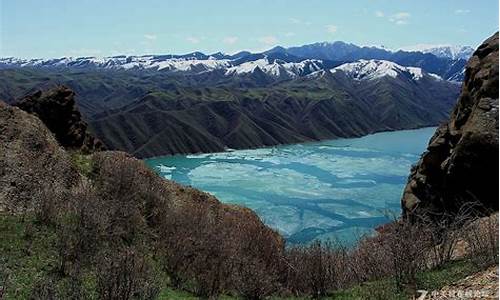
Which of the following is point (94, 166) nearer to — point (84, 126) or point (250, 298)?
point (84, 126)

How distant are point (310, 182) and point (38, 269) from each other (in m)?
86.9

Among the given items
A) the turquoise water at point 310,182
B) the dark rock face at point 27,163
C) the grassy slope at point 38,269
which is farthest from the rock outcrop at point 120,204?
the turquoise water at point 310,182

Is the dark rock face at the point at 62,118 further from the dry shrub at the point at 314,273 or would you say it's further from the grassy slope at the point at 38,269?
the dry shrub at the point at 314,273

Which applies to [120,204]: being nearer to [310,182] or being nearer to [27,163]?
[27,163]

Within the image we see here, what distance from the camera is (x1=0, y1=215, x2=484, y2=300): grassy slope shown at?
17922mm

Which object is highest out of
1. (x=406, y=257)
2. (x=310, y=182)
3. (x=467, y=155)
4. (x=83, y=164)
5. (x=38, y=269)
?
(x=467, y=155)

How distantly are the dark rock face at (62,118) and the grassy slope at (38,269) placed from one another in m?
26.7

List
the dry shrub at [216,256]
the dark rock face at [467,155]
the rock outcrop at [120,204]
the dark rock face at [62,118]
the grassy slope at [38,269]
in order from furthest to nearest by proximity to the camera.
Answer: the dark rock face at [62,118]
the dark rock face at [467,155]
the rock outcrop at [120,204]
the dry shrub at [216,256]
the grassy slope at [38,269]

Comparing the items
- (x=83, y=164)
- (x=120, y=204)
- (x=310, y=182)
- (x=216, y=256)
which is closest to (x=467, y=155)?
(x=216, y=256)

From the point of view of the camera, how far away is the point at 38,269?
20.8m

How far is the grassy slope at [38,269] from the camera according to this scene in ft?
58.8

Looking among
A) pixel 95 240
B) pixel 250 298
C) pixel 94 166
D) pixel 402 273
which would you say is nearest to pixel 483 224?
pixel 402 273

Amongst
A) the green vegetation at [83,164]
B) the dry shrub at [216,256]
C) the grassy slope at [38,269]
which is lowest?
the dry shrub at [216,256]

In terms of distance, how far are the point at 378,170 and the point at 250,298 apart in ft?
328
